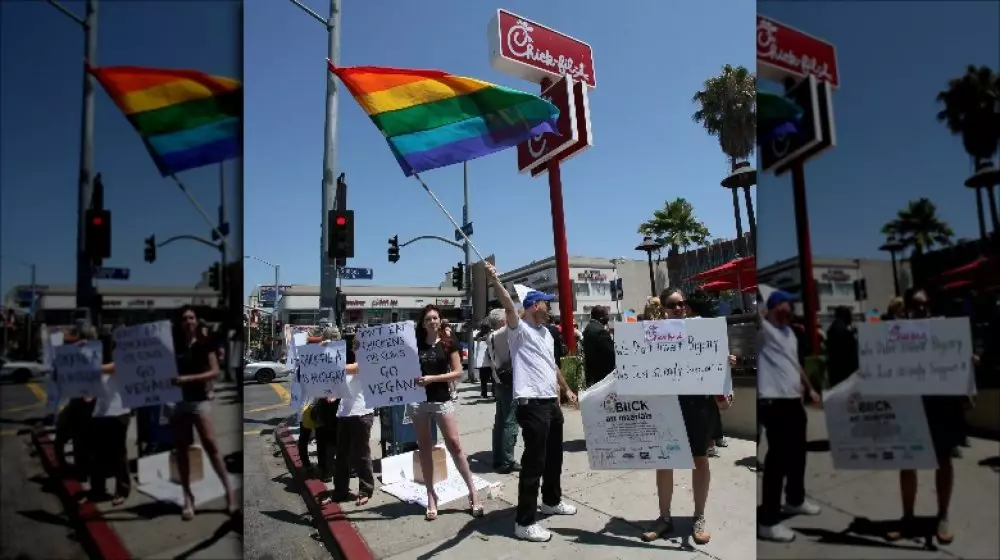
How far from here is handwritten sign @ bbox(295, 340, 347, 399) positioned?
4.93 meters

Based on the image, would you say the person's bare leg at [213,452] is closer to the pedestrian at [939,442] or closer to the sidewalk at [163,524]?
the sidewalk at [163,524]

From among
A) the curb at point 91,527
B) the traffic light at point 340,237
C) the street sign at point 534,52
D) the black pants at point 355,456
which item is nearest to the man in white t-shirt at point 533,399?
the black pants at point 355,456

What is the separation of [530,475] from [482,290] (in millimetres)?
2718

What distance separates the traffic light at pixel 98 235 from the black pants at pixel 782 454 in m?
1.30

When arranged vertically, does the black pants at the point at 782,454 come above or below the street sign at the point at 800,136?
below

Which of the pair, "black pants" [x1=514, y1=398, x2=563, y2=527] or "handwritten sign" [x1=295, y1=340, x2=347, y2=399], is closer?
"black pants" [x1=514, y1=398, x2=563, y2=527]

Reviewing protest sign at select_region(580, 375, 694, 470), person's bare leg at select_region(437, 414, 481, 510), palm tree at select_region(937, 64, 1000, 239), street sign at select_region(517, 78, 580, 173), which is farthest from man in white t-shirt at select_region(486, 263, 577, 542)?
street sign at select_region(517, 78, 580, 173)

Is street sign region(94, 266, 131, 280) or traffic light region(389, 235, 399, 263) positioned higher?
traffic light region(389, 235, 399, 263)

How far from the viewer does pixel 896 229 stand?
40.7 inches

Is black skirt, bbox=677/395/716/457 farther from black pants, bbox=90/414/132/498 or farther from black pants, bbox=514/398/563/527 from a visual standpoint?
black pants, bbox=90/414/132/498

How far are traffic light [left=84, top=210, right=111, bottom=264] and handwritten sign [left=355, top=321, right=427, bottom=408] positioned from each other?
3.07 m

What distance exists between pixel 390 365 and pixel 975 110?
3.69m

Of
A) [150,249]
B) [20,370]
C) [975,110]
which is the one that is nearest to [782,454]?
[975,110]

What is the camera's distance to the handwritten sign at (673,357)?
323 cm
